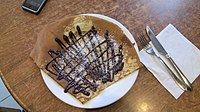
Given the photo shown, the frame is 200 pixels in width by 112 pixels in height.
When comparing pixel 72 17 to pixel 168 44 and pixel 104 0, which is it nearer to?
pixel 104 0

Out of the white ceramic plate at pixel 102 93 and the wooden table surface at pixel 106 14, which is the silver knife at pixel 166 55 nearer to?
the wooden table surface at pixel 106 14

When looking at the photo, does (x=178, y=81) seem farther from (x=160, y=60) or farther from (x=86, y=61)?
(x=86, y=61)

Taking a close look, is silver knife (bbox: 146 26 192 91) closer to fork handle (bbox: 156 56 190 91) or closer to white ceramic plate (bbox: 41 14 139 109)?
fork handle (bbox: 156 56 190 91)

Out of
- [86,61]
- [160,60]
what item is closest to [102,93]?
[86,61]

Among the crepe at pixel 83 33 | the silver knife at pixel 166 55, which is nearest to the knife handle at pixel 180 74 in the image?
the silver knife at pixel 166 55

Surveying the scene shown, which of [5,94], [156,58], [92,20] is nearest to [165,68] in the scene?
[156,58]

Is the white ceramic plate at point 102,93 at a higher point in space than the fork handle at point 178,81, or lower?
higher
